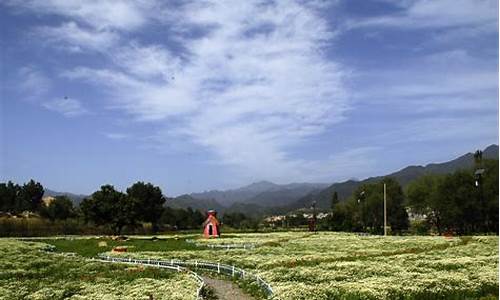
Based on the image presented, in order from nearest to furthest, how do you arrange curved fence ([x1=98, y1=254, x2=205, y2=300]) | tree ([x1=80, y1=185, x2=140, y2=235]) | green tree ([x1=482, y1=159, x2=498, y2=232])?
curved fence ([x1=98, y1=254, x2=205, y2=300]) < green tree ([x1=482, y1=159, x2=498, y2=232]) < tree ([x1=80, y1=185, x2=140, y2=235])

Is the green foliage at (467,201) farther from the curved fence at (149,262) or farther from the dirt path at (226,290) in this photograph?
the dirt path at (226,290)

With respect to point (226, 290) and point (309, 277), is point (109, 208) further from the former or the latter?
point (309, 277)

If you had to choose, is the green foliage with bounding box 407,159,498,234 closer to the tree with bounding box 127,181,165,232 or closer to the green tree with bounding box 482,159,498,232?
the green tree with bounding box 482,159,498,232

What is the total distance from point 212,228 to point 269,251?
45067mm

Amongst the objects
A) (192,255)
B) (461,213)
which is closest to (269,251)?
(192,255)

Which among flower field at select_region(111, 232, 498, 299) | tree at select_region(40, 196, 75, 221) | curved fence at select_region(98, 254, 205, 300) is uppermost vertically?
tree at select_region(40, 196, 75, 221)

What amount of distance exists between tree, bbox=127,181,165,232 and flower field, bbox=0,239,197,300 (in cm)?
9121

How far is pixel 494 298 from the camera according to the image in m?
23.4

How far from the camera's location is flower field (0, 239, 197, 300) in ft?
110

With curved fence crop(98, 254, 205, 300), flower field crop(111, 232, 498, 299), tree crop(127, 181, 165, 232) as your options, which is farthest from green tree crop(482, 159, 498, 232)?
tree crop(127, 181, 165, 232)

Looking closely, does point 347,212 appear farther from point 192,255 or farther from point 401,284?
point 401,284

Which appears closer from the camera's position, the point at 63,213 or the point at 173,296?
the point at 173,296

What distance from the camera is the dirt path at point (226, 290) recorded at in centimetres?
3194

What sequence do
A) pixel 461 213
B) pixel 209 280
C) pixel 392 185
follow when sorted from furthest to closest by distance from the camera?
pixel 392 185
pixel 461 213
pixel 209 280
